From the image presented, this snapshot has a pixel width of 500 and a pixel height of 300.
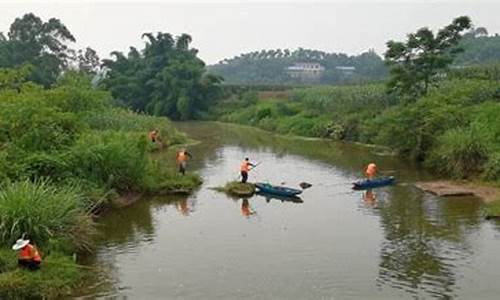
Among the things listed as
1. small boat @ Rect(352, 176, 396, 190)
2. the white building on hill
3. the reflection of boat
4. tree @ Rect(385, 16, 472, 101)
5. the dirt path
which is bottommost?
the reflection of boat

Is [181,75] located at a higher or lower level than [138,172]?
higher

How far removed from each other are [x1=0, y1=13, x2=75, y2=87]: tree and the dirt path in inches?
2323

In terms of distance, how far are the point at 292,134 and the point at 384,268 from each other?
43178 mm

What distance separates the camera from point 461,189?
28406 millimetres

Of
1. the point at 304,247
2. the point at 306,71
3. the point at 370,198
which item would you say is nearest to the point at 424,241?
the point at 304,247

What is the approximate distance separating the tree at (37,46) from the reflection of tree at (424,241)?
203 feet

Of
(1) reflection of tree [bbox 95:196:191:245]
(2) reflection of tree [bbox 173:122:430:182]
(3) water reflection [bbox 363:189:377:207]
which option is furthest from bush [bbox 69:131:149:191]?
(2) reflection of tree [bbox 173:122:430:182]

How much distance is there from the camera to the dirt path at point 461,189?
88.6 ft

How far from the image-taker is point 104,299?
50.7ft

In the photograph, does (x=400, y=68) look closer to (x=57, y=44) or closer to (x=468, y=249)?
(x=468, y=249)

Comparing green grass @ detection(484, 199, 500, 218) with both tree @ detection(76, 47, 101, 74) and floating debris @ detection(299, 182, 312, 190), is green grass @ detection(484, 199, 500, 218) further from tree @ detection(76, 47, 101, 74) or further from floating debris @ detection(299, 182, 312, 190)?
tree @ detection(76, 47, 101, 74)

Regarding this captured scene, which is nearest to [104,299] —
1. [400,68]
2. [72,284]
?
[72,284]

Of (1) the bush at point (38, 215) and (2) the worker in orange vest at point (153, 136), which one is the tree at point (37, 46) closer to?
(2) the worker in orange vest at point (153, 136)

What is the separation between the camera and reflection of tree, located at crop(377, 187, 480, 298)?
1658cm
